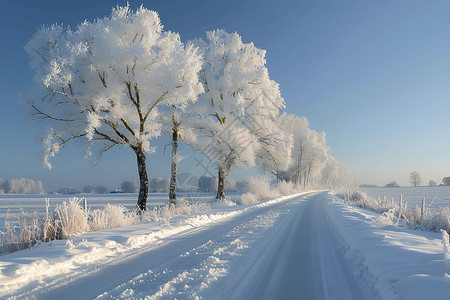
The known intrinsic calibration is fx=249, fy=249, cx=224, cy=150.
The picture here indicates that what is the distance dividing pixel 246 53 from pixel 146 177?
12.8 meters

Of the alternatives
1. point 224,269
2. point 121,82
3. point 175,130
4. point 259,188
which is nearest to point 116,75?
point 121,82

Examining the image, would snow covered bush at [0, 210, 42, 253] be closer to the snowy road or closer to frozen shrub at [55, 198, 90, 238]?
frozen shrub at [55, 198, 90, 238]

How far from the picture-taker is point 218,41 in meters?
19.8

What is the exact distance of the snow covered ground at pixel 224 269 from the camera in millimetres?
3059

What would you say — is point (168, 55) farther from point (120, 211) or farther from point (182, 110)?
point (120, 211)

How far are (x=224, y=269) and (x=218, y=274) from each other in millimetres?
214

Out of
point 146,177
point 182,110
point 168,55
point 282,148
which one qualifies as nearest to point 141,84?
point 168,55

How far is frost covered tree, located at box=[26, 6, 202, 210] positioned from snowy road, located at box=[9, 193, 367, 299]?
341 inches

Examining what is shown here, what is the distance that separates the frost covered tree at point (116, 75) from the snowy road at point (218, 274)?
8.67 metres

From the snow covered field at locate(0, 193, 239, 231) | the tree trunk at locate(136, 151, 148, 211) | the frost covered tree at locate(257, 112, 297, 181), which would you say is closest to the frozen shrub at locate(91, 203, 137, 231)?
the snow covered field at locate(0, 193, 239, 231)

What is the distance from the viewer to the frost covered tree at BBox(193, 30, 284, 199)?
18.9m

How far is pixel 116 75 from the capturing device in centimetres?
1261

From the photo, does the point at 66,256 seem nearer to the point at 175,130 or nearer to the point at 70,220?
the point at 70,220

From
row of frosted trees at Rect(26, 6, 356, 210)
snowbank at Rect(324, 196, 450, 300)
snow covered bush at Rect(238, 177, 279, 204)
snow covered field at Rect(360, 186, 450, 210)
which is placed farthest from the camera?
snow covered bush at Rect(238, 177, 279, 204)
